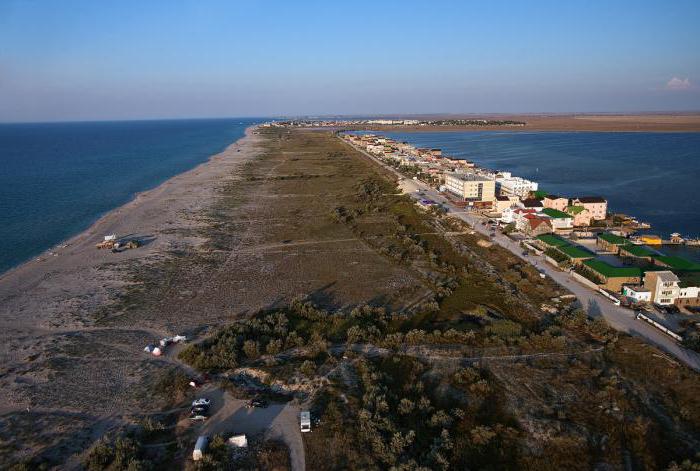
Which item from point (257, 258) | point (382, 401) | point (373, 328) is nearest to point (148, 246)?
point (257, 258)

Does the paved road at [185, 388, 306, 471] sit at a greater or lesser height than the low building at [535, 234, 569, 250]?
lesser

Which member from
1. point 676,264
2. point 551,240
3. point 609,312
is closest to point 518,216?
point 551,240

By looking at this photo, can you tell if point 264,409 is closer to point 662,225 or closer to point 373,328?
point 373,328

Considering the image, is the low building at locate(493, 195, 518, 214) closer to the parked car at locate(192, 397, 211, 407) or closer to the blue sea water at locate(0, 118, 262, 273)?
the parked car at locate(192, 397, 211, 407)

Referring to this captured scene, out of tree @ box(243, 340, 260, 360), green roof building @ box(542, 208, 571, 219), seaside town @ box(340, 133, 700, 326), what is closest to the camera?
tree @ box(243, 340, 260, 360)

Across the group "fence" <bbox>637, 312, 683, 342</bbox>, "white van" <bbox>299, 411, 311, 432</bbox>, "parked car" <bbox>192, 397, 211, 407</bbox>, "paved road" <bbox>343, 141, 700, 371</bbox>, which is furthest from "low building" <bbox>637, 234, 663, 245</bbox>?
"parked car" <bbox>192, 397, 211, 407</bbox>

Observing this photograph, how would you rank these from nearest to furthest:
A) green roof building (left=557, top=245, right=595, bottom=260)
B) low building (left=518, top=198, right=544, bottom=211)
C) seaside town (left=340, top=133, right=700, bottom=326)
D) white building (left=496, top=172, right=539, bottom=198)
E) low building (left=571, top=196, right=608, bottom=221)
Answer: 1. seaside town (left=340, top=133, right=700, bottom=326)
2. green roof building (left=557, top=245, right=595, bottom=260)
3. low building (left=571, top=196, right=608, bottom=221)
4. low building (left=518, top=198, right=544, bottom=211)
5. white building (left=496, top=172, right=539, bottom=198)
